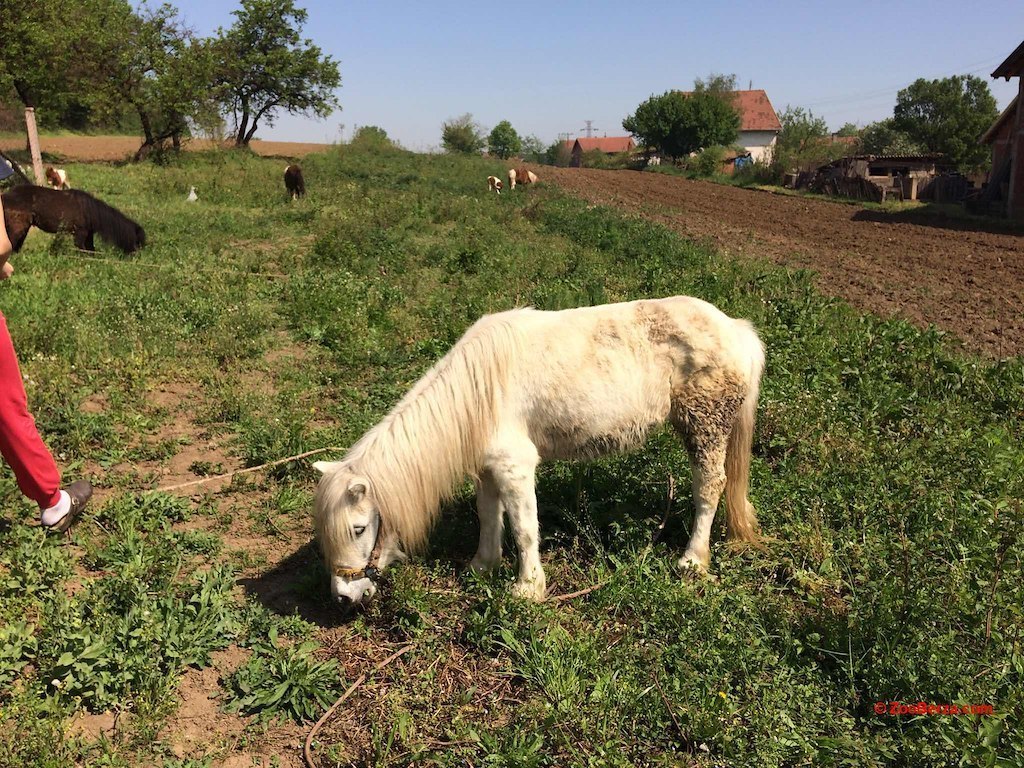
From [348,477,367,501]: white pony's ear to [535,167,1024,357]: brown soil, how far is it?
7.34m

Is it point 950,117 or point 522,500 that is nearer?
point 522,500

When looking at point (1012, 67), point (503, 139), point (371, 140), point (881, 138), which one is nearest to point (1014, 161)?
point (1012, 67)

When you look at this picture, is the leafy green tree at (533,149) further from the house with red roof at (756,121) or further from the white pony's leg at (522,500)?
the white pony's leg at (522,500)

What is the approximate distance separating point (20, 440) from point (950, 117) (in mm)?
66652

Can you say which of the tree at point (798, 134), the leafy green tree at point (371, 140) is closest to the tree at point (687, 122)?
the tree at point (798, 134)

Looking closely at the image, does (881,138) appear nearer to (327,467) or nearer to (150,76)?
(150,76)

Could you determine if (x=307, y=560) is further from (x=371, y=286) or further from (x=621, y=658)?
(x=371, y=286)

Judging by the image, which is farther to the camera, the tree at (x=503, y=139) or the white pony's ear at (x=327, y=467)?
the tree at (x=503, y=139)

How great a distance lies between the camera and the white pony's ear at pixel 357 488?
3.23 metres

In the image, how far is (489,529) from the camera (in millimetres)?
3877

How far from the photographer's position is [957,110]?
5353 cm

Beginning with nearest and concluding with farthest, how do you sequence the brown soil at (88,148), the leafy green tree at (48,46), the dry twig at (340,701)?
the dry twig at (340,701), the leafy green tree at (48,46), the brown soil at (88,148)

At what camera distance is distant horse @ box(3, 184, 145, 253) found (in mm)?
10531

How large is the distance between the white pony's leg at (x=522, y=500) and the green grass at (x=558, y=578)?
0.18 metres
